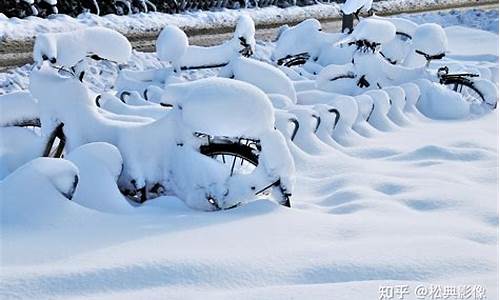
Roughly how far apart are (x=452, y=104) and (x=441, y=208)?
12.0 feet

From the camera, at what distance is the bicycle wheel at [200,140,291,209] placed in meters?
3.96

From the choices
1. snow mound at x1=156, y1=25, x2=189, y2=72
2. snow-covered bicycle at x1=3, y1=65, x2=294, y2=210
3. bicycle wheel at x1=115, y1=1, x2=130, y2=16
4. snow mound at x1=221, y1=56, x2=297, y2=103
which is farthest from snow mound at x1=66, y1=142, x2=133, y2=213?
bicycle wheel at x1=115, y1=1, x2=130, y2=16

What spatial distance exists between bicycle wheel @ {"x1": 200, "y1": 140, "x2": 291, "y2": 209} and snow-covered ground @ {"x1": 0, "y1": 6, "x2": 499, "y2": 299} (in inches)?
5.2

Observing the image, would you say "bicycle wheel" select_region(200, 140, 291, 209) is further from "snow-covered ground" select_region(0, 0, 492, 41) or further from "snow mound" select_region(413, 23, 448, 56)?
"snow-covered ground" select_region(0, 0, 492, 41)

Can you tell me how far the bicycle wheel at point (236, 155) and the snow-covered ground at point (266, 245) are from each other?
0.13 meters

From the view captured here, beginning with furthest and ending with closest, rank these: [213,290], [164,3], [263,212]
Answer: [164,3], [263,212], [213,290]

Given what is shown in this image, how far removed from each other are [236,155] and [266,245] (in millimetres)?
984

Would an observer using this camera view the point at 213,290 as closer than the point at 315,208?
Yes

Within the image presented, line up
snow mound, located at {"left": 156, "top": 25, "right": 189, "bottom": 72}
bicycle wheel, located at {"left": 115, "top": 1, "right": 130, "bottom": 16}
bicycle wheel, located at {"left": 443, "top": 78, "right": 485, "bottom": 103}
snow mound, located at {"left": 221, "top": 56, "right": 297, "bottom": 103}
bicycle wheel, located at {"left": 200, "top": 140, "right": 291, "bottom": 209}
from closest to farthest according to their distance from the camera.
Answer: bicycle wheel, located at {"left": 200, "top": 140, "right": 291, "bottom": 209} → snow mound, located at {"left": 221, "top": 56, "right": 297, "bottom": 103} → snow mound, located at {"left": 156, "top": 25, "right": 189, "bottom": 72} → bicycle wheel, located at {"left": 443, "top": 78, "right": 485, "bottom": 103} → bicycle wheel, located at {"left": 115, "top": 1, "right": 130, "bottom": 16}

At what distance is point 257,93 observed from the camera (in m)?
3.84

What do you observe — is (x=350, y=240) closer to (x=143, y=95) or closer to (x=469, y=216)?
(x=469, y=216)

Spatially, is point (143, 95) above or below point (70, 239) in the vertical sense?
below

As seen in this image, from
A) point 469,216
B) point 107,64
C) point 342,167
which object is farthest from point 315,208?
point 107,64

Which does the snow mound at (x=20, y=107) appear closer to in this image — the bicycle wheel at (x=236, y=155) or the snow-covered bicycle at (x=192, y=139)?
the snow-covered bicycle at (x=192, y=139)
